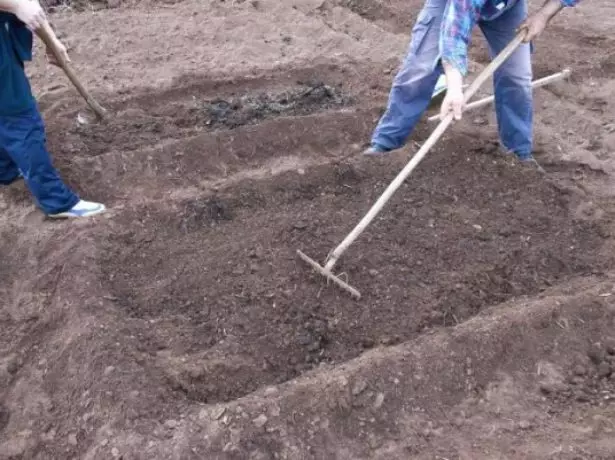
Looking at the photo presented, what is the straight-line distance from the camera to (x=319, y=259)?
3432mm

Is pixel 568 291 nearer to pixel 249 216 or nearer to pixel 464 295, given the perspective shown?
pixel 464 295

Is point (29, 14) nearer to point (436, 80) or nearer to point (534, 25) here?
point (436, 80)

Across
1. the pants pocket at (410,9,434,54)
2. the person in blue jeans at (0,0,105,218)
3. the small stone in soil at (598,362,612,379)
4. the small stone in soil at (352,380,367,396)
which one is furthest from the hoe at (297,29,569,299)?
the person in blue jeans at (0,0,105,218)

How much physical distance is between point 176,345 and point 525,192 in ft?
7.76

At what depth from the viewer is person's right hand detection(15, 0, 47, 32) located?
10.3 ft

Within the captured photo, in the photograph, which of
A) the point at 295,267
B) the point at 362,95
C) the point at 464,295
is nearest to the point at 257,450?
the point at 295,267

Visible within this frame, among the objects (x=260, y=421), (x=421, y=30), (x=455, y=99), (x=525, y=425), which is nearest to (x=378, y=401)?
(x=260, y=421)

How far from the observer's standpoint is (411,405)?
2.69 meters

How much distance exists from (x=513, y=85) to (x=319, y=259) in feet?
5.86

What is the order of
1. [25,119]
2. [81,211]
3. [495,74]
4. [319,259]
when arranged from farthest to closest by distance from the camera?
1. [495,74]
2. [81,211]
3. [25,119]
4. [319,259]

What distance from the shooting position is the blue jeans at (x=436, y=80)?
3893mm

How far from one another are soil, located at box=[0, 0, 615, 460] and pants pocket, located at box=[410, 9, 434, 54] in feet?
2.17

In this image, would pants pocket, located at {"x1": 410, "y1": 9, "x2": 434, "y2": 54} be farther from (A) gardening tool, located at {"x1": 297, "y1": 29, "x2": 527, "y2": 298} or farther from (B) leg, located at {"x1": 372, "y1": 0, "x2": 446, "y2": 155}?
(A) gardening tool, located at {"x1": 297, "y1": 29, "x2": 527, "y2": 298}

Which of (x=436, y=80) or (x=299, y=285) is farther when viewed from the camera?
(x=436, y=80)
